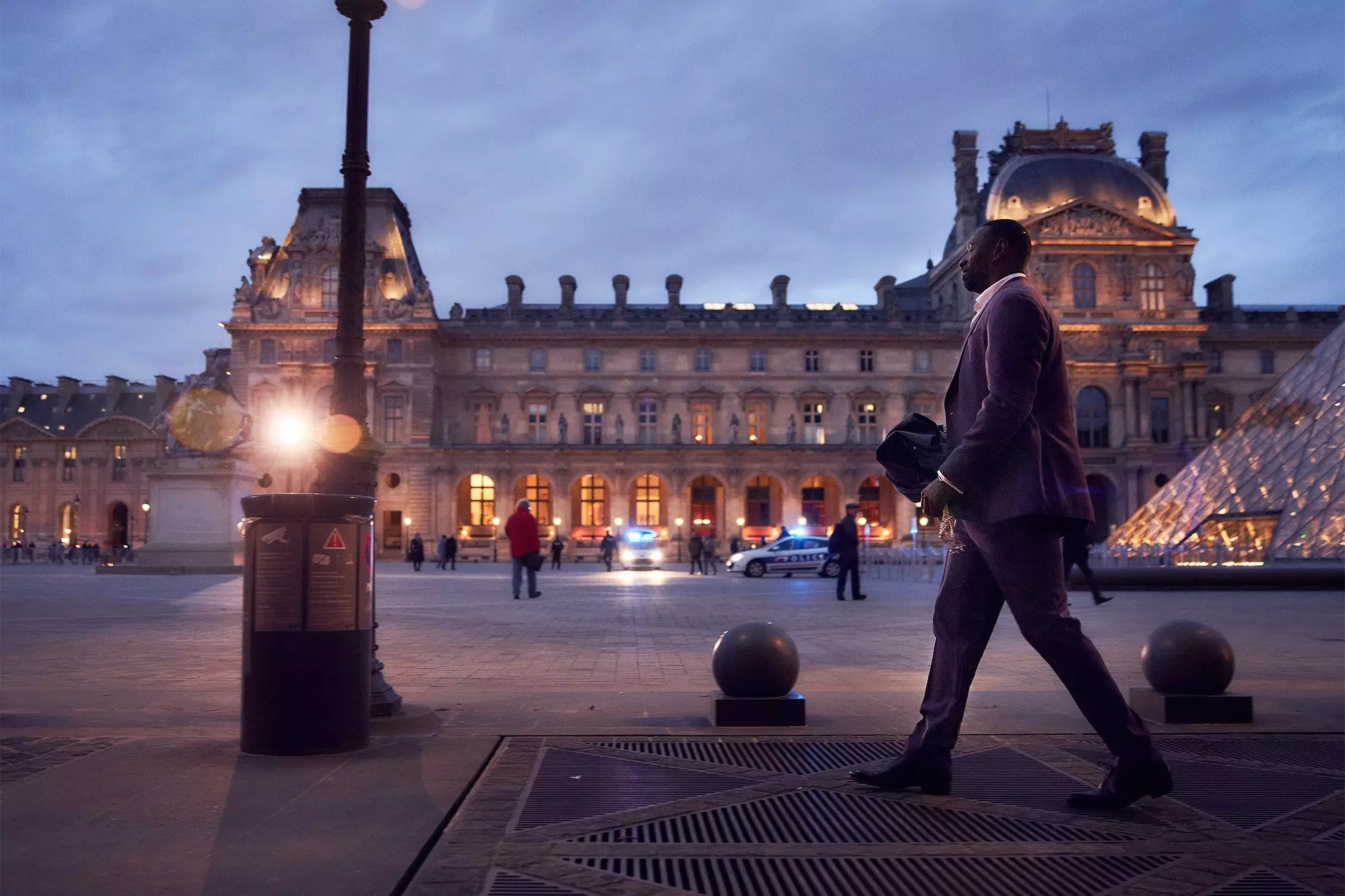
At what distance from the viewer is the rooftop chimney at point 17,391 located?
78312mm

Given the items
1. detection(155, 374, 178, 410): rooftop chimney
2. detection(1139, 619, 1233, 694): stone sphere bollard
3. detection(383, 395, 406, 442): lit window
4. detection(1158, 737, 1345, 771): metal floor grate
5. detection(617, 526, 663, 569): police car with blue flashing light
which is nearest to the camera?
detection(1158, 737, 1345, 771): metal floor grate

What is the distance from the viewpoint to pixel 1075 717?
628 cm

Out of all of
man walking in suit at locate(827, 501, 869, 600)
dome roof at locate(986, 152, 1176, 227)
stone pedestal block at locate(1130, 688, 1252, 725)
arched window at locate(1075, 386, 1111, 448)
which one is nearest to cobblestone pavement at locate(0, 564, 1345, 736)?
stone pedestal block at locate(1130, 688, 1252, 725)

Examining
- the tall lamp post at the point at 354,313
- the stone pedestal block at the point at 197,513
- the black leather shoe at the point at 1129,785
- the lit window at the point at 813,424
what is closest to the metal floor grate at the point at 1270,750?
the black leather shoe at the point at 1129,785

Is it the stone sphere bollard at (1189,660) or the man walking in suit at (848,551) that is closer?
the stone sphere bollard at (1189,660)

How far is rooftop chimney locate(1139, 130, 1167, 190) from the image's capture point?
63.9 meters

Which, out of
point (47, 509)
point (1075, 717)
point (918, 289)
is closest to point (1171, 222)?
point (918, 289)

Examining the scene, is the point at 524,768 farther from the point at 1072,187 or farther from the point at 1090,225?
the point at 1072,187

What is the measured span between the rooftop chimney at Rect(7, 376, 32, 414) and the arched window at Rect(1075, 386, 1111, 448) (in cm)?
7061

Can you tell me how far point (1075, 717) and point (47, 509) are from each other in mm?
81555

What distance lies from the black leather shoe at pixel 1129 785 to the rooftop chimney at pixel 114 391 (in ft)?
277

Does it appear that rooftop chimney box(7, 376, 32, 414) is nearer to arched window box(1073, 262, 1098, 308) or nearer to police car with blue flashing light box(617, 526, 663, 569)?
police car with blue flashing light box(617, 526, 663, 569)

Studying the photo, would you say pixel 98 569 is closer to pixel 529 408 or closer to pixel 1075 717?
pixel 529 408

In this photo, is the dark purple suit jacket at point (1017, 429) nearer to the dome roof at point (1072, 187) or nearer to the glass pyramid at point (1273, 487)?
the glass pyramid at point (1273, 487)
